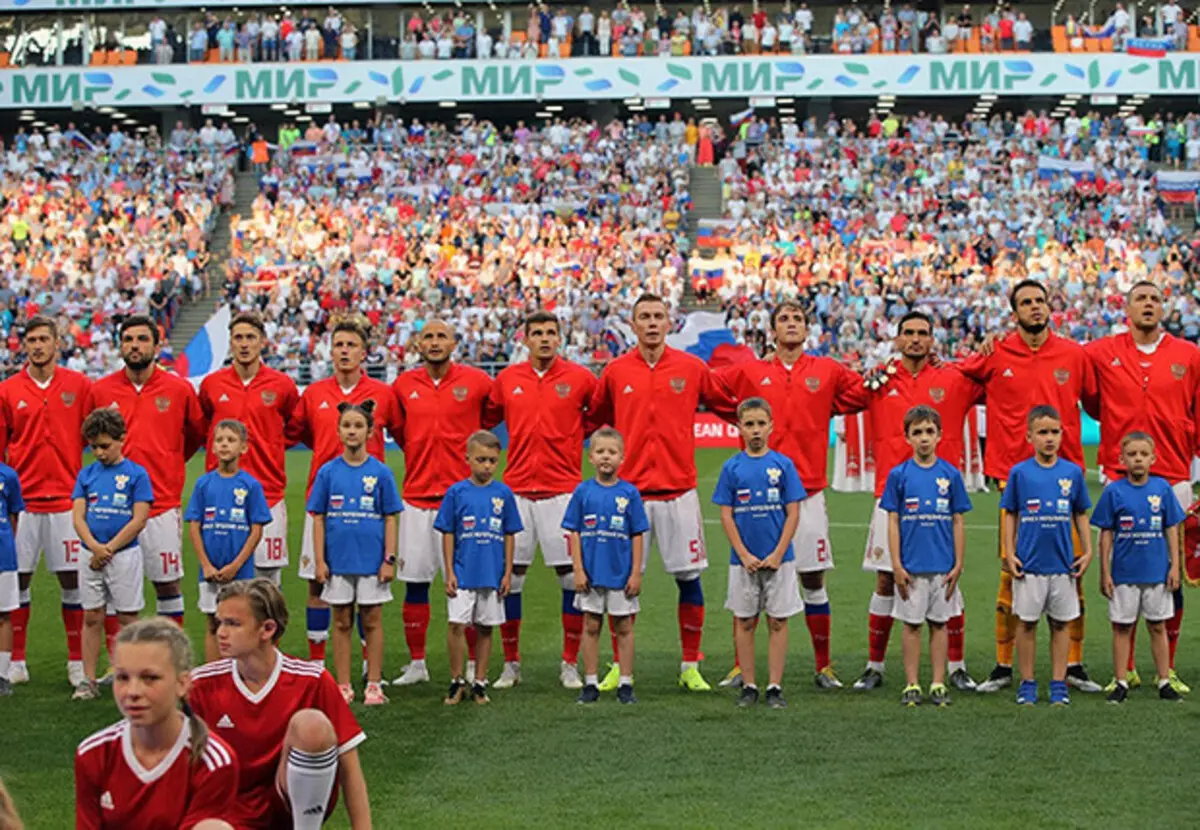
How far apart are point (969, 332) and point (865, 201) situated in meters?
8.13

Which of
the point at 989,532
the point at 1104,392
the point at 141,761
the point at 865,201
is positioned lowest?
the point at 989,532

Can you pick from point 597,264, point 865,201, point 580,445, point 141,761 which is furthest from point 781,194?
point 141,761

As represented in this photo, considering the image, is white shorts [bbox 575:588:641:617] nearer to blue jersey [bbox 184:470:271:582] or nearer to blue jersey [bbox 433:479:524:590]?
blue jersey [bbox 433:479:524:590]

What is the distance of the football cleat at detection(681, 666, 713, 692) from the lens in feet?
31.5

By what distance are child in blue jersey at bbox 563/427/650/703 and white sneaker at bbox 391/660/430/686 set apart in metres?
1.09

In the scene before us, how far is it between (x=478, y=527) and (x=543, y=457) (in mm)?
791

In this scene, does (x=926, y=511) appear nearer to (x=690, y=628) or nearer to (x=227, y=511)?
(x=690, y=628)

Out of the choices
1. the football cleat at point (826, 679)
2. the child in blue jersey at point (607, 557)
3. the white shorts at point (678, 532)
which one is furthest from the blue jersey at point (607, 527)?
the football cleat at point (826, 679)

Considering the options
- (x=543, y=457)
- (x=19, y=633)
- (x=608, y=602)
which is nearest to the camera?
(x=608, y=602)

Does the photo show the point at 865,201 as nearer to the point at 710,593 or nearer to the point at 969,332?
the point at 969,332

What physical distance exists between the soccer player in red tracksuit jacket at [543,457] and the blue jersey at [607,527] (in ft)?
1.43

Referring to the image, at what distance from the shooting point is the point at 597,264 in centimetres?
3525

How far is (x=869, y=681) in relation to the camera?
9.55 metres

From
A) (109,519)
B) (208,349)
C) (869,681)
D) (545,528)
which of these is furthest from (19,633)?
(208,349)
